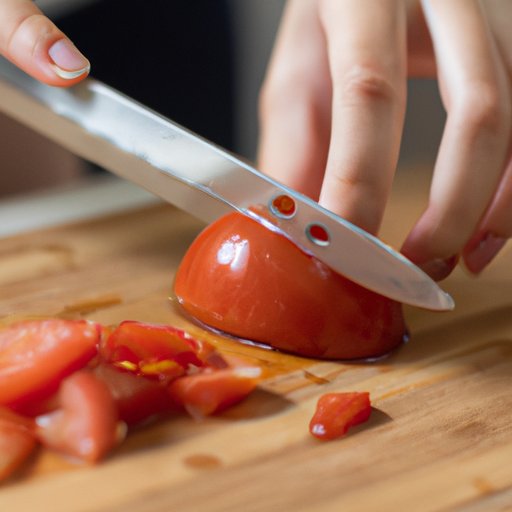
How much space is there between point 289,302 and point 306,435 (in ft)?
0.66

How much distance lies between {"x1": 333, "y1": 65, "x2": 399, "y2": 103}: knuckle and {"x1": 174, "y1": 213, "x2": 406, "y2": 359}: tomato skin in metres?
0.22

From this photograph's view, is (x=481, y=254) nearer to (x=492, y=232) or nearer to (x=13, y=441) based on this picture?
(x=492, y=232)

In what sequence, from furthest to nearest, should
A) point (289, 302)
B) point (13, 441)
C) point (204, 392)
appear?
point (289, 302)
point (204, 392)
point (13, 441)

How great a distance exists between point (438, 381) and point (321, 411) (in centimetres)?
19

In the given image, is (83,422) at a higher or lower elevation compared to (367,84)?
lower

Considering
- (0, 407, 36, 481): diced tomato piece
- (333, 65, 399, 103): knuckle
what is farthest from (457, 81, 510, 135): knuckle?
(0, 407, 36, 481): diced tomato piece

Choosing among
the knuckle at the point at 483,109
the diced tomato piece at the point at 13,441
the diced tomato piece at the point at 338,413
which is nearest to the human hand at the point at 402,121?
the knuckle at the point at 483,109

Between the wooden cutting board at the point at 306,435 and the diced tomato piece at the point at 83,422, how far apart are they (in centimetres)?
1

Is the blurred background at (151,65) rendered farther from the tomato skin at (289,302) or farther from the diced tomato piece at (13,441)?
the diced tomato piece at (13,441)

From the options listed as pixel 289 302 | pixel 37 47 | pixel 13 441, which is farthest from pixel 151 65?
pixel 13 441

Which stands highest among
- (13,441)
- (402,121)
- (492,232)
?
(402,121)

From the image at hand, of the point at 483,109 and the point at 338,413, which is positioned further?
the point at 483,109

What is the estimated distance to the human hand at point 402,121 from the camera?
115cm

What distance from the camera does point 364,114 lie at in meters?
1.17
